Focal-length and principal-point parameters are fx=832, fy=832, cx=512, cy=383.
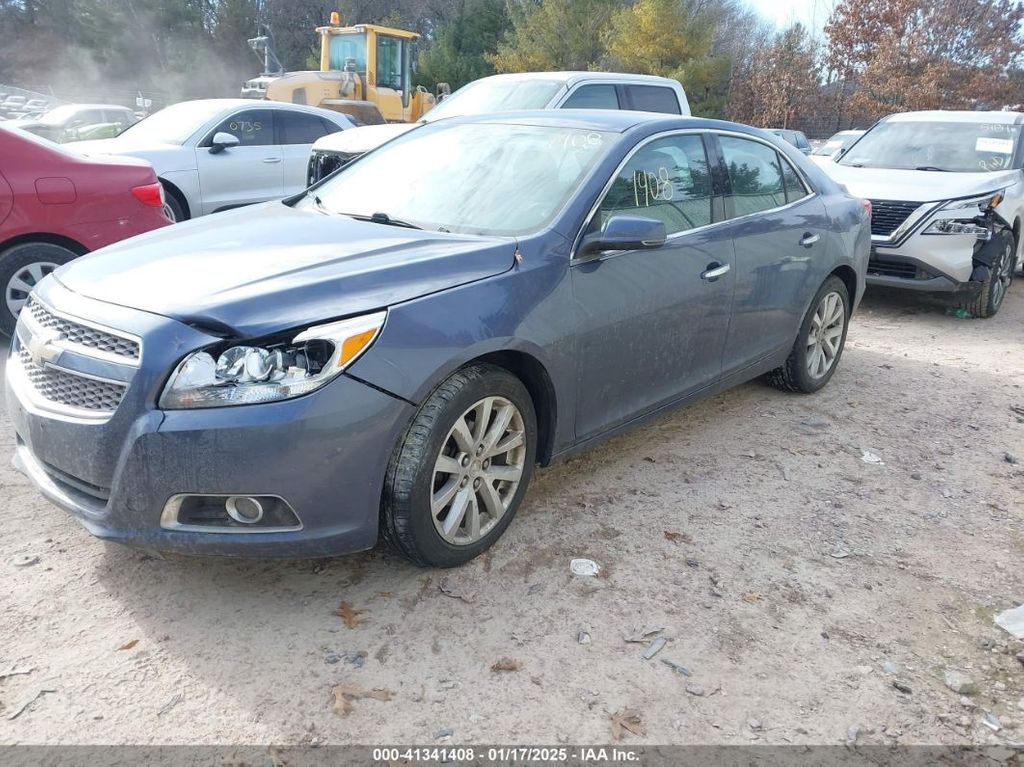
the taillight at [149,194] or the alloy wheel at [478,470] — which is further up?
the taillight at [149,194]

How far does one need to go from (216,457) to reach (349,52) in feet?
52.1

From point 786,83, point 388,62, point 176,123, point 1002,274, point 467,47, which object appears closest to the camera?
point 1002,274

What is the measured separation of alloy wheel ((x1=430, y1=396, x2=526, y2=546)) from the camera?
3041 millimetres

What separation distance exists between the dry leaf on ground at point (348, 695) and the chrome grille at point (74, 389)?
1.13 metres

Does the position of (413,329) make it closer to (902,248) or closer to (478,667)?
(478,667)

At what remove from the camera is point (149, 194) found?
19.5 feet

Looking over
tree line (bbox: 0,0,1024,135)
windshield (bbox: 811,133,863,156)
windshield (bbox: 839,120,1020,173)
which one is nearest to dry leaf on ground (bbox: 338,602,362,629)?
windshield (bbox: 839,120,1020,173)

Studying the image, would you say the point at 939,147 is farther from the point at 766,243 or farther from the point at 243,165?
the point at 243,165

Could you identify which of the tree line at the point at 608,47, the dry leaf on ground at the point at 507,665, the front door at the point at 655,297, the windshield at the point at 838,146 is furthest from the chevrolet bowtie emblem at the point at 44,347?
the tree line at the point at 608,47

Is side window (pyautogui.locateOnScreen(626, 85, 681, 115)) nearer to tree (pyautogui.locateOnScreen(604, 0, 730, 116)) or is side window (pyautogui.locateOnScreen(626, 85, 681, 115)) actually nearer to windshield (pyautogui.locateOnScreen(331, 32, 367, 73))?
windshield (pyautogui.locateOnScreen(331, 32, 367, 73))

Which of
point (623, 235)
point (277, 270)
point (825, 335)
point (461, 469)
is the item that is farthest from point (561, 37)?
point (461, 469)

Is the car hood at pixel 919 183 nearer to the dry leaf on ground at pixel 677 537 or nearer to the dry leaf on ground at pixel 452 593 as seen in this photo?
the dry leaf on ground at pixel 677 537

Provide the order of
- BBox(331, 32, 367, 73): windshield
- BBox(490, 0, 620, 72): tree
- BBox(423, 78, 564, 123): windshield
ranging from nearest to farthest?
BBox(423, 78, 564, 123): windshield → BBox(331, 32, 367, 73): windshield → BBox(490, 0, 620, 72): tree

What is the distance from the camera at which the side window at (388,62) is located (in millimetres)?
16359
